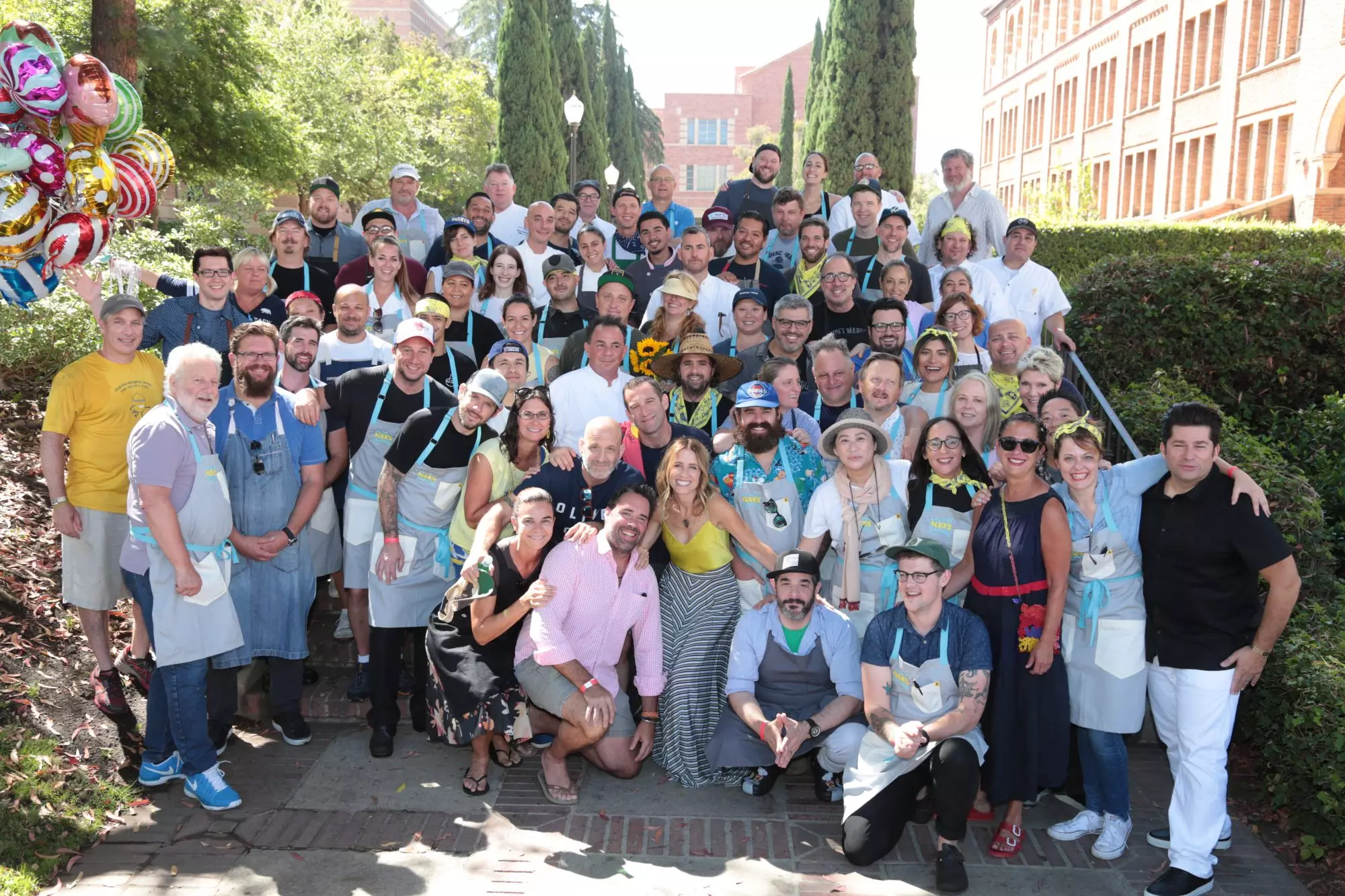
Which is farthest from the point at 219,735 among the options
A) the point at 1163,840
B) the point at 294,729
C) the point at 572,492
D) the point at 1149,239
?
the point at 1149,239

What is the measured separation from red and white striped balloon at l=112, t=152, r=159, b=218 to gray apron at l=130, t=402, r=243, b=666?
1.33 metres

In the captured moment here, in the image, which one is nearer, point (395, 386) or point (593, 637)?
point (593, 637)

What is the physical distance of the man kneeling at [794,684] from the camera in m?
5.25

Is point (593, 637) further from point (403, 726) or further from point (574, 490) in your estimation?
point (403, 726)

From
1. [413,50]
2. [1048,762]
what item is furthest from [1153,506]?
[413,50]

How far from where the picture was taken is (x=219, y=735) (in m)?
5.65

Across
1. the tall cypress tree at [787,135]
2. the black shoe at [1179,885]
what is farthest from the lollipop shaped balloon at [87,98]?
the tall cypress tree at [787,135]

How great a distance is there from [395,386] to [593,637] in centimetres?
188

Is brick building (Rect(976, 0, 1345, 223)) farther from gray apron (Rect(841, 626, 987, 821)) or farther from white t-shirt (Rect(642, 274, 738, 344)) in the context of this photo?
gray apron (Rect(841, 626, 987, 821))

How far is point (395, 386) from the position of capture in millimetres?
5902

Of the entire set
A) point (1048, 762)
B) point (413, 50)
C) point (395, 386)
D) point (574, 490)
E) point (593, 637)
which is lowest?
point (1048, 762)

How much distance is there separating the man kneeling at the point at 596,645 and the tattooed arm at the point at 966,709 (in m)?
1.54

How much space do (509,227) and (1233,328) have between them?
21.4 ft

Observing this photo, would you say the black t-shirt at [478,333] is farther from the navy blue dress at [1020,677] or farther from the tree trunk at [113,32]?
Result: the navy blue dress at [1020,677]
